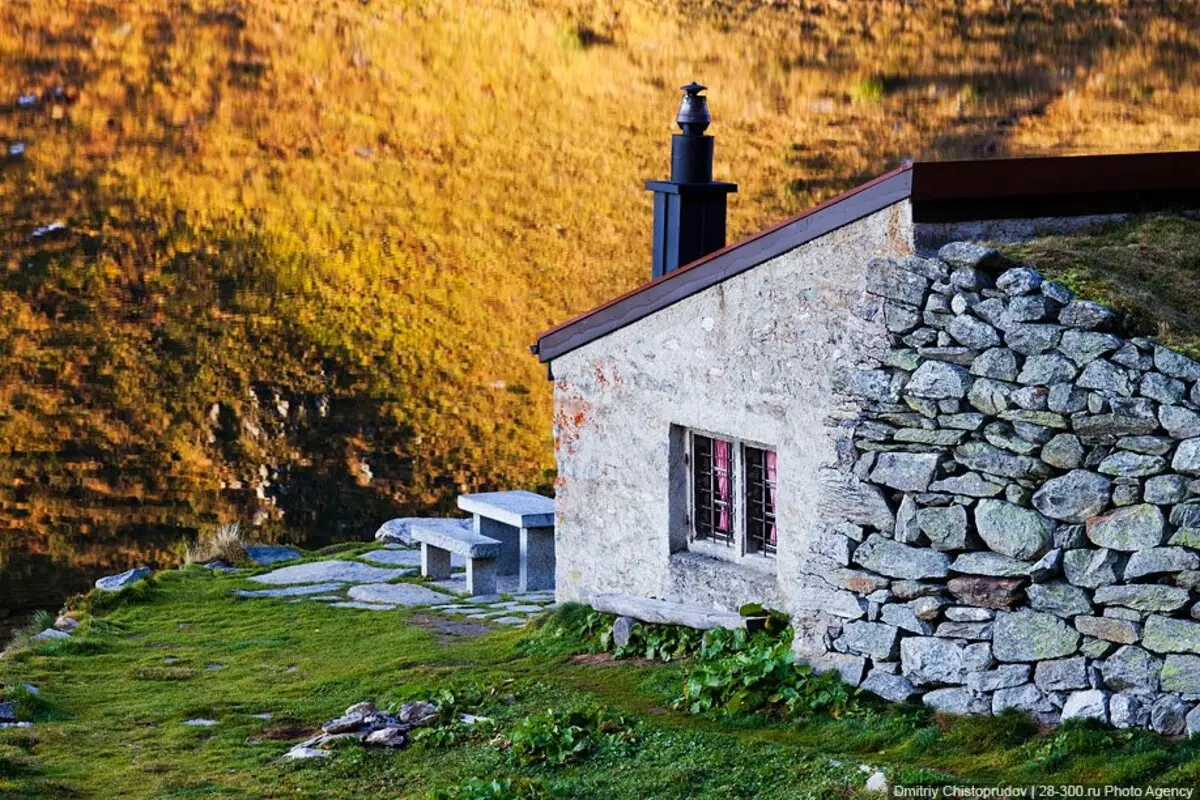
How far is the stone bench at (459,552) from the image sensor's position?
1795cm

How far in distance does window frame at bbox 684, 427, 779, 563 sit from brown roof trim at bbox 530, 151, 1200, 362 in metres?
1.19

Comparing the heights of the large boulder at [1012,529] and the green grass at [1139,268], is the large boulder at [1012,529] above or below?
below

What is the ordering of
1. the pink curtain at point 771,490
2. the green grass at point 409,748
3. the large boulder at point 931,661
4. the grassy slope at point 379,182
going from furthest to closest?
1. the grassy slope at point 379,182
2. the pink curtain at point 771,490
3. the large boulder at point 931,661
4. the green grass at point 409,748

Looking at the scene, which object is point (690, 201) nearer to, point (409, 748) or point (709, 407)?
point (709, 407)

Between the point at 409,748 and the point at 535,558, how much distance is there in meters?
5.80

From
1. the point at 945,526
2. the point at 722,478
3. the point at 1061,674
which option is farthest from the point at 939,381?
the point at 722,478

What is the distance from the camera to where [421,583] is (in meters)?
18.9

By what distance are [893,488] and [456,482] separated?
14.7 metres

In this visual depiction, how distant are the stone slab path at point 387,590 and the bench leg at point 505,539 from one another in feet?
0.41

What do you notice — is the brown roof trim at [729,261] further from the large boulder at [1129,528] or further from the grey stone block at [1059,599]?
the grey stone block at [1059,599]

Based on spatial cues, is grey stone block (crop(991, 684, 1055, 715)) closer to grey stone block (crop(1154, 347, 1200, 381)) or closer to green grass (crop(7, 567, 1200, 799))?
green grass (crop(7, 567, 1200, 799))

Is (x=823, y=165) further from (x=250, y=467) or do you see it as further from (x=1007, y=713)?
(x=1007, y=713)

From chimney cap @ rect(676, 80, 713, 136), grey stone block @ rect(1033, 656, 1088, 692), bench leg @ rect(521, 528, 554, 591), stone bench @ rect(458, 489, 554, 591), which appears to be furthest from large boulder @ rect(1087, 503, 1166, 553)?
bench leg @ rect(521, 528, 554, 591)

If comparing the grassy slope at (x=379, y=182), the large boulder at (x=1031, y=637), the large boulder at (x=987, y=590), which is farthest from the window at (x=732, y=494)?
the grassy slope at (x=379, y=182)
